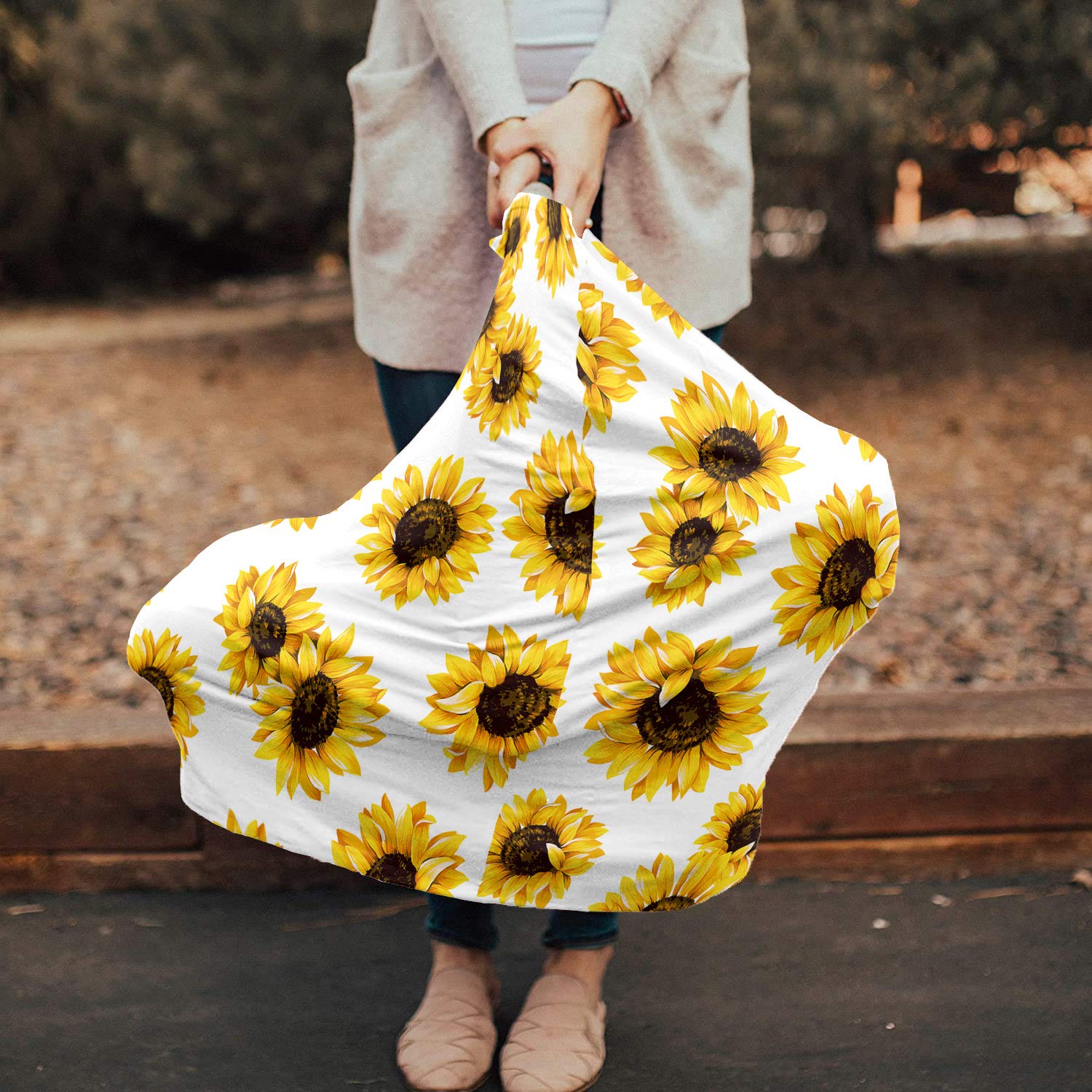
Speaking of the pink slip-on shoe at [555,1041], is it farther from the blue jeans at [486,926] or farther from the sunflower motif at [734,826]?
the sunflower motif at [734,826]

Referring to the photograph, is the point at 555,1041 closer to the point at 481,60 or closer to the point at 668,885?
the point at 668,885

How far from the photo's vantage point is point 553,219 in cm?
140

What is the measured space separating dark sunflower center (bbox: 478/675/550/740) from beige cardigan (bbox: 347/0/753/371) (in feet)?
1.61

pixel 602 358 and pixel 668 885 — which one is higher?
pixel 602 358

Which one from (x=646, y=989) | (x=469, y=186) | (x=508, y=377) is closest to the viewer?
(x=508, y=377)

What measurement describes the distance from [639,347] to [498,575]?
1.00ft

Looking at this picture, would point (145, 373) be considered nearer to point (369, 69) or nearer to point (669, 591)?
point (369, 69)

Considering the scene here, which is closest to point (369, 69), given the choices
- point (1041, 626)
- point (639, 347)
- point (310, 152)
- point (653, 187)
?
point (653, 187)

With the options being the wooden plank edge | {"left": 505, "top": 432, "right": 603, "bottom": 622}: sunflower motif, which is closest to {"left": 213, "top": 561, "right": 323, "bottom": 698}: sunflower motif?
{"left": 505, "top": 432, "right": 603, "bottom": 622}: sunflower motif

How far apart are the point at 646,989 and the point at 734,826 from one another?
576 mm

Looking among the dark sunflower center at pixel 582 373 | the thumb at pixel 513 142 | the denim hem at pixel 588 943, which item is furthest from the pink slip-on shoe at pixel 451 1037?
the thumb at pixel 513 142

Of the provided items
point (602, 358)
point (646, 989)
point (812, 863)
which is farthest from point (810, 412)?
point (602, 358)

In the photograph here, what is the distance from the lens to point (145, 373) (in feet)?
22.1

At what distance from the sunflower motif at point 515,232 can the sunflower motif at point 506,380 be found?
0.24 feet
